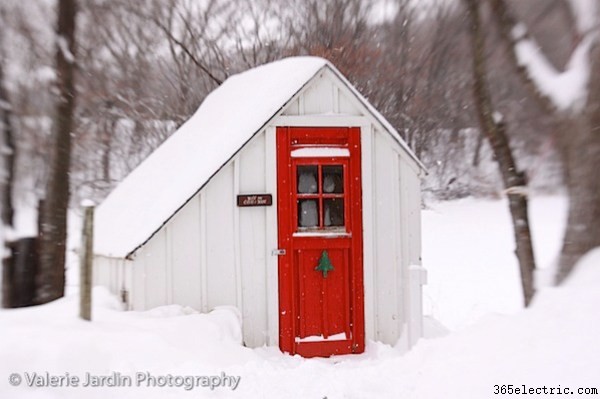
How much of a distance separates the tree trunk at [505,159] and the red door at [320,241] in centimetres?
207

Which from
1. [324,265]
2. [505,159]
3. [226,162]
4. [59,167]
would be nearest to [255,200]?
[226,162]

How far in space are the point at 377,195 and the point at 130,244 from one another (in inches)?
122

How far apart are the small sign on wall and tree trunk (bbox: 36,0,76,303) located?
2240 millimetres

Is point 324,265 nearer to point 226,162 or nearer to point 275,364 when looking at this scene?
point 275,364

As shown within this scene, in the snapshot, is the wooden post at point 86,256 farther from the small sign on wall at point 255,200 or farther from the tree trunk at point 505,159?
the tree trunk at point 505,159

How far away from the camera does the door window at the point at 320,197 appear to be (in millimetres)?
7787

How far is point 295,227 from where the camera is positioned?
7676 mm

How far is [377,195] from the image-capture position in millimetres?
7875

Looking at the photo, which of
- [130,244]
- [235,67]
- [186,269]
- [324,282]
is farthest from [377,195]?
[235,67]

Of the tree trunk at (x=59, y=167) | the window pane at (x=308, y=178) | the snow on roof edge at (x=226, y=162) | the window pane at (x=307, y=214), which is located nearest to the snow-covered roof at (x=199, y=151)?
the snow on roof edge at (x=226, y=162)

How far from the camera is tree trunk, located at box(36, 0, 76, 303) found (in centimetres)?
768

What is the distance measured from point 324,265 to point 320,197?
0.85 m

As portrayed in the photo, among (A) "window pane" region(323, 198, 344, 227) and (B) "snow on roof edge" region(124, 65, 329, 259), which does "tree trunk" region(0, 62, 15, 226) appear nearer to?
(B) "snow on roof edge" region(124, 65, 329, 259)

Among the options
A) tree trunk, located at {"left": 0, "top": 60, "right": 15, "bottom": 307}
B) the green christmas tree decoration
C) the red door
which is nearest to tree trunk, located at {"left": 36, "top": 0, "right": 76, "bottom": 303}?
tree trunk, located at {"left": 0, "top": 60, "right": 15, "bottom": 307}
